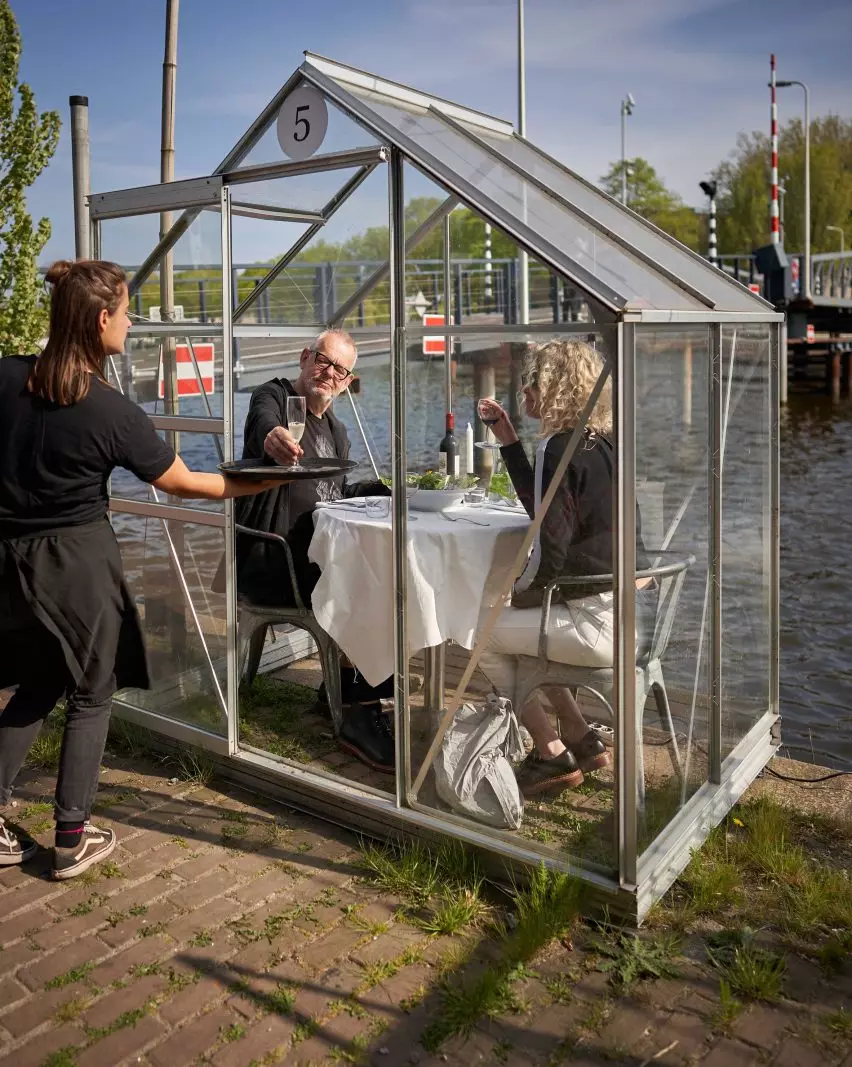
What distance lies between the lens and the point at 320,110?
14.0ft

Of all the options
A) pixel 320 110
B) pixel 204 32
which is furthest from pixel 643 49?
pixel 320 110

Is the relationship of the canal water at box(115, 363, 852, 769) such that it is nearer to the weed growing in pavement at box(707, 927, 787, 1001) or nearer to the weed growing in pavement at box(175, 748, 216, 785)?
the weed growing in pavement at box(175, 748, 216, 785)

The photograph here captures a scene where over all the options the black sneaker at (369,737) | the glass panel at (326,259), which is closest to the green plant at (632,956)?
the black sneaker at (369,737)

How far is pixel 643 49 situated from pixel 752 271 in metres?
54.5

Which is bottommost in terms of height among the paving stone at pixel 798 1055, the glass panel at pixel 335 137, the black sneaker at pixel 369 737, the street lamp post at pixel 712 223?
the paving stone at pixel 798 1055

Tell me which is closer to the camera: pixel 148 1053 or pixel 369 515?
pixel 148 1053

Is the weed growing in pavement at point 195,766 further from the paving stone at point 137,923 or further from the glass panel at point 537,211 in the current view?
the glass panel at point 537,211

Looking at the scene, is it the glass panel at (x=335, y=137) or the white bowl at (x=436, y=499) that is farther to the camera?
the white bowl at (x=436, y=499)

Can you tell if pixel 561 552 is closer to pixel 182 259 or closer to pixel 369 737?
pixel 369 737

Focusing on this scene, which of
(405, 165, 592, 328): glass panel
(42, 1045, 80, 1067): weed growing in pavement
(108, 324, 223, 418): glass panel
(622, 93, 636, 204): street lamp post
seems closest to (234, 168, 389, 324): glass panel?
(405, 165, 592, 328): glass panel

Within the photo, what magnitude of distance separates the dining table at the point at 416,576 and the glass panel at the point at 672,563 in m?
0.52

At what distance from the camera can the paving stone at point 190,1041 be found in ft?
9.96

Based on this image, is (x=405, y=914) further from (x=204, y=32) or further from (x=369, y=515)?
(x=204, y=32)

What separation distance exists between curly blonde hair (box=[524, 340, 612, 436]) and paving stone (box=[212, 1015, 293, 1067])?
198 centimetres
